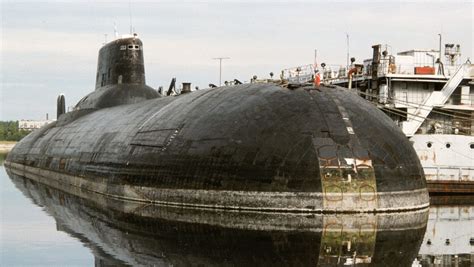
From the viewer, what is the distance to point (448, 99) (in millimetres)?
35281

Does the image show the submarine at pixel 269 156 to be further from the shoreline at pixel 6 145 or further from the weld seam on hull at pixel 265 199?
the shoreline at pixel 6 145

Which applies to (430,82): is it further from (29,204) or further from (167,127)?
(29,204)

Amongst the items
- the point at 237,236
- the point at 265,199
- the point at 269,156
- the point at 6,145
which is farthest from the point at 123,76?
the point at 6,145

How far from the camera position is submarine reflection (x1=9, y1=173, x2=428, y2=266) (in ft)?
44.9

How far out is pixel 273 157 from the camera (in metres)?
19.8

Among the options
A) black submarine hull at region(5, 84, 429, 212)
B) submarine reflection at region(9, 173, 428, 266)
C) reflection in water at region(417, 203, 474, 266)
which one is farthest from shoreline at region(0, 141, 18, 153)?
reflection in water at region(417, 203, 474, 266)

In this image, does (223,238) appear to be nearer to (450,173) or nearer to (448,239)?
A: (448,239)

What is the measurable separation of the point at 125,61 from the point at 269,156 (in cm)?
2144

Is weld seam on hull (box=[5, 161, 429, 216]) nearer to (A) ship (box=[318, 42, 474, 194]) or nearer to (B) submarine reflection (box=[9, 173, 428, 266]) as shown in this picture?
(B) submarine reflection (box=[9, 173, 428, 266])

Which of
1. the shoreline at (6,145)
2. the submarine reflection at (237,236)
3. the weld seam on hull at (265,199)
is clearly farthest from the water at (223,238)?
the shoreline at (6,145)

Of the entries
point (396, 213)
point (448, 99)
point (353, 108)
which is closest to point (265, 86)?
point (353, 108)

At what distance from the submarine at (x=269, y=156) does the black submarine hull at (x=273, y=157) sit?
3 cm

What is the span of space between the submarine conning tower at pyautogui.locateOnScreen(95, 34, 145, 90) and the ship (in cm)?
1202

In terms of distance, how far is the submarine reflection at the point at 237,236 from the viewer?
44.9 feet
